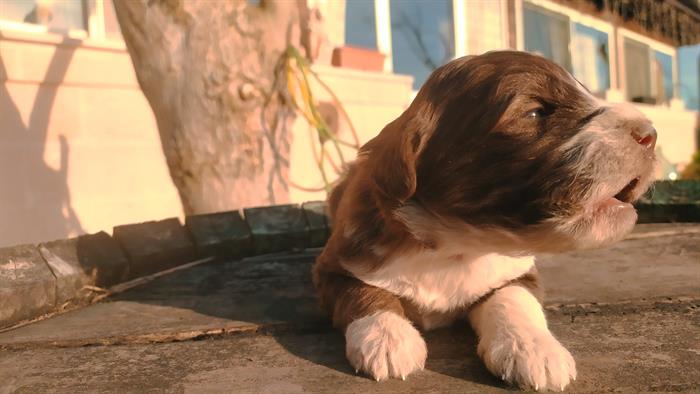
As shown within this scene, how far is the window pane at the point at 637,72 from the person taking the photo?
48.3ft

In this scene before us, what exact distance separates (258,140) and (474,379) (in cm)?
271

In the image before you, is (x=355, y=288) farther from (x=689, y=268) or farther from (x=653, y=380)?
(x=689, y=268)

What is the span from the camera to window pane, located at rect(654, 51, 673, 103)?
15938 mm

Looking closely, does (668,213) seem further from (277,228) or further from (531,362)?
(531,362)

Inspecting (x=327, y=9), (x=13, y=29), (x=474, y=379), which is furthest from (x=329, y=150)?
(x=474, y=379)

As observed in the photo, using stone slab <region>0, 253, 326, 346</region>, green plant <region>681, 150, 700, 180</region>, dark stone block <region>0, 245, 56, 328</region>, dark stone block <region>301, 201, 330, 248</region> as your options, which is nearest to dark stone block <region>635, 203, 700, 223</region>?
dark stone block <region>301, 201, 330, 248</region>

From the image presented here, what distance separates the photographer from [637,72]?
15.1 metres

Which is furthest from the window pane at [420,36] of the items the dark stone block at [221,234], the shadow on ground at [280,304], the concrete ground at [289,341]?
the concrete ground at [289,341]

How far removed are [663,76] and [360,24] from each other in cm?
1196

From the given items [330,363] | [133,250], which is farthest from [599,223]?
[133,250]

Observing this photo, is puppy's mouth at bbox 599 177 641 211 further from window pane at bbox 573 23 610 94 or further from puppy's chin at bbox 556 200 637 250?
window pane at bbox 573 23 610 94

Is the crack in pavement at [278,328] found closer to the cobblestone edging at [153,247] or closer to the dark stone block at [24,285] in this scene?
the dark stone block at [24,285]

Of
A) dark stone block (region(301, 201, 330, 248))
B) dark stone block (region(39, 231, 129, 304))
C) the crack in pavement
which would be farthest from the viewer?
dark stone block (region(301, 201, 330, 248))

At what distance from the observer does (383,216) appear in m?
2.13
